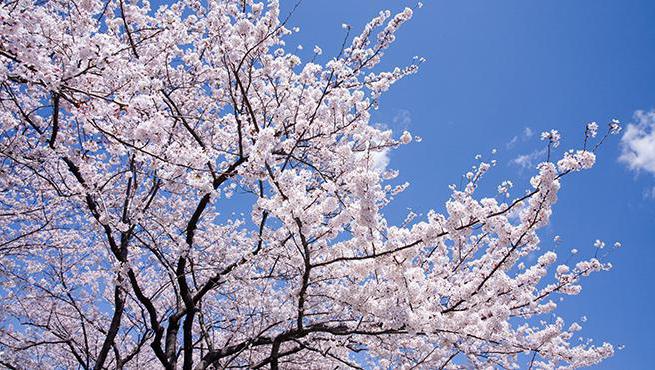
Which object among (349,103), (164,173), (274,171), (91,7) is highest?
(349,103)

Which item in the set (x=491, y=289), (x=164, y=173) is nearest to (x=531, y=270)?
(x=491, y=289)

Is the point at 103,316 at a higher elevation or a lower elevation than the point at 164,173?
higher

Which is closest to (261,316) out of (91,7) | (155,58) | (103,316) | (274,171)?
(274,171)

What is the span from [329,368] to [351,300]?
5.36m

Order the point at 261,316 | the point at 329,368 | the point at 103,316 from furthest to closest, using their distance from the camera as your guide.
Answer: the point at 103,316
the point at 329,368
the point at 261,316

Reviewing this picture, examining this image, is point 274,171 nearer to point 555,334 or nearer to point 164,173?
point 164,173

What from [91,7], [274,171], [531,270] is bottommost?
[531,270]

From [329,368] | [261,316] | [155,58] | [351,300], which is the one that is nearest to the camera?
[351,300]

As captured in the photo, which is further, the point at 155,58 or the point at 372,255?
the point at 155,58

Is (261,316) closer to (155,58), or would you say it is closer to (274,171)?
(274,171)

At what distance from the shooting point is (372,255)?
486cm

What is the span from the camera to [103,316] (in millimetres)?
12219

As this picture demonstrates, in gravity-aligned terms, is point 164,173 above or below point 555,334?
above

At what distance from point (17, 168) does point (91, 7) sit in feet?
12.5
